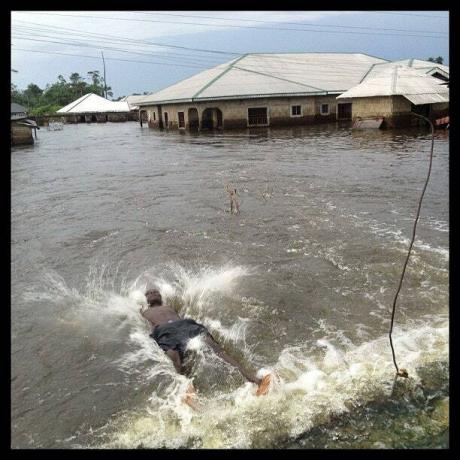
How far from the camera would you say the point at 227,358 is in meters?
4.86

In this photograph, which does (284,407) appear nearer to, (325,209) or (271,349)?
(271,349)

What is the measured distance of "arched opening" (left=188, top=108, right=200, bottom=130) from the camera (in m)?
34.9

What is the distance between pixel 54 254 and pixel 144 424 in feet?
18.1

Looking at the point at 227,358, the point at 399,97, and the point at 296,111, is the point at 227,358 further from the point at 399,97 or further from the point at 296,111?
the point at 296,111

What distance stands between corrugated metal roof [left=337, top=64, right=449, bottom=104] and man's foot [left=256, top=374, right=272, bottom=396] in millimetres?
25431

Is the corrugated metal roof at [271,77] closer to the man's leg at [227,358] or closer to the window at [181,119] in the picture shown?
the window at [181,119]

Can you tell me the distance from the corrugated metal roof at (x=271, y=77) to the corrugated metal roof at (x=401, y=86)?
471 centimetres

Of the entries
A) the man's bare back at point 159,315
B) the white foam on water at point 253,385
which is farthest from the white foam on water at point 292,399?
the man's bare back at point 159,315

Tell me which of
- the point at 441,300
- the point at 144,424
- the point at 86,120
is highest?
the point at 86,120

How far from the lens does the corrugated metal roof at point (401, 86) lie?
87.8ft

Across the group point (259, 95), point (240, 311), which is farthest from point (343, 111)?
point (240, 311)

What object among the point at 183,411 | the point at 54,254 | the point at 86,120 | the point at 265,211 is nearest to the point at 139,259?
the point at 54,254

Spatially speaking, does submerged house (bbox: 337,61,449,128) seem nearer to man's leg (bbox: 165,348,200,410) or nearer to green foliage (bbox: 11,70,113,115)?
man's leg (bbox: 165,348,200,410)

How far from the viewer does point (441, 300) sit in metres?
6.12
